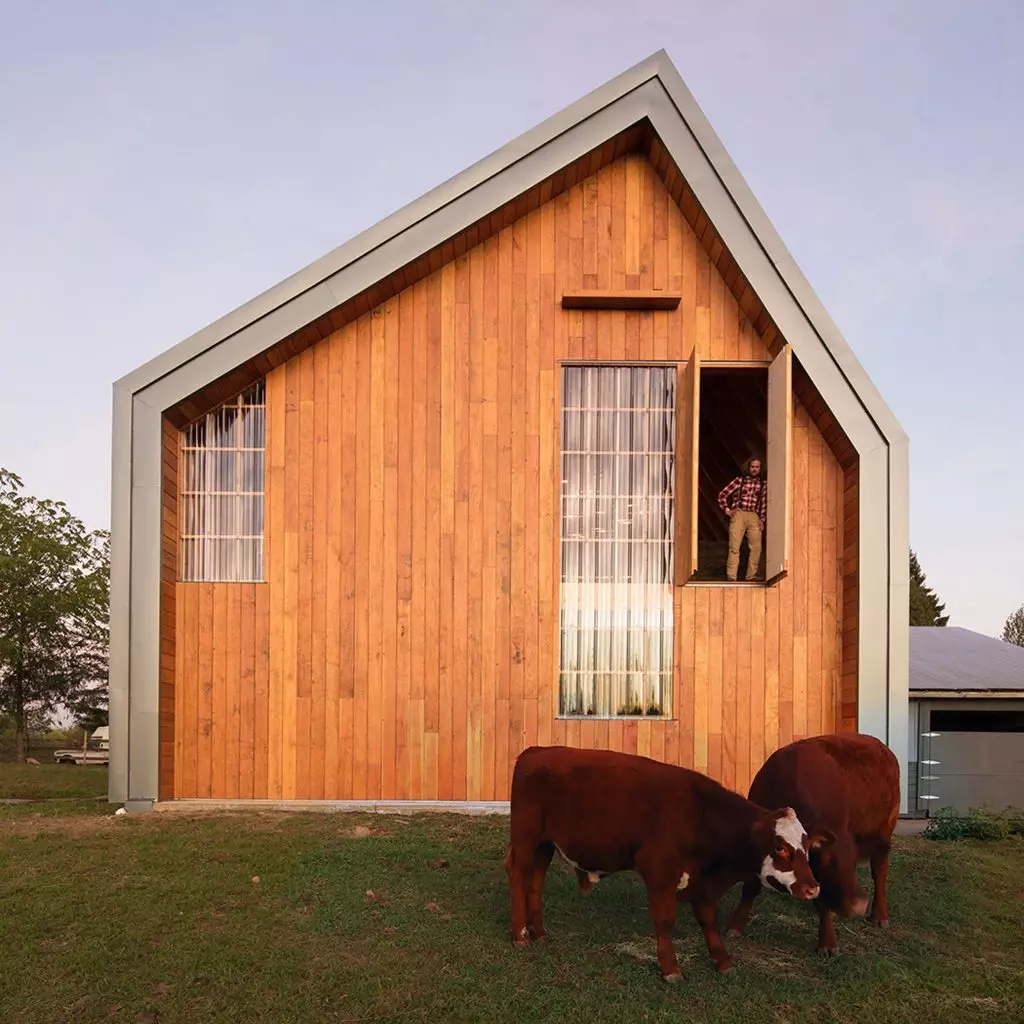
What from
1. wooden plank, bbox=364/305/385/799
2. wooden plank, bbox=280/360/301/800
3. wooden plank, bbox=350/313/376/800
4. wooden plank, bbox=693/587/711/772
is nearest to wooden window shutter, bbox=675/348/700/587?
wooden plank, bbox=693/587/711/772

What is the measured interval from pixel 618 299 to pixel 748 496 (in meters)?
3.03

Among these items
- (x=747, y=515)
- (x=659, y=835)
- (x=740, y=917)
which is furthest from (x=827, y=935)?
(x=747, y=515)

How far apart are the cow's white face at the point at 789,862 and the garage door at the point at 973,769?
29.7ft

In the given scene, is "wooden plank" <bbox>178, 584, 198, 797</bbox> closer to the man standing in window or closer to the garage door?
the man standing in window

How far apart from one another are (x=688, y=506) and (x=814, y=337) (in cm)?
257

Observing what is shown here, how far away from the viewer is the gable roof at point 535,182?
11367 mm

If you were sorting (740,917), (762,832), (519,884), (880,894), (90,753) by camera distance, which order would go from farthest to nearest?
(90,753) < (880,894) < (740,917) < (519,884) < (762,832)

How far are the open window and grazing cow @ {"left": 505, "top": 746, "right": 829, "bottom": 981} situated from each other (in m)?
5.04

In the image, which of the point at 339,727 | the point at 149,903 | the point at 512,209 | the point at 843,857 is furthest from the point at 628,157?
the point at 149,903

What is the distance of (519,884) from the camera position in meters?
6.63

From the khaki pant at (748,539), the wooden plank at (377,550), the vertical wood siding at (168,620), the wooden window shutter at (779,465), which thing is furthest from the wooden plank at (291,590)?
the wooden window shutter at (779,465)

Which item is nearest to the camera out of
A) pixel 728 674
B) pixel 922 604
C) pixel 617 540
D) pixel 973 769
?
pixel 728 674

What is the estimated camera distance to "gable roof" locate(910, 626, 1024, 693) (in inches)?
555

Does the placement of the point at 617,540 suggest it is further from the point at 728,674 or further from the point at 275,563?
the point at 275,563
